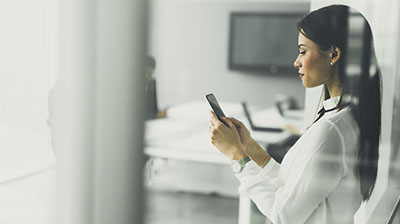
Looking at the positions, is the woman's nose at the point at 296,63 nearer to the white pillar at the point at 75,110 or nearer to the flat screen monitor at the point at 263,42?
the flat screen monitor at the point at 263,42

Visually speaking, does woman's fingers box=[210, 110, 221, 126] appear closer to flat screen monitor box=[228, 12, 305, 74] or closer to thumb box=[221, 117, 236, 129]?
thumb box=[221, 117, 236, 129]

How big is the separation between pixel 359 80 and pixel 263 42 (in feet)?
0.78

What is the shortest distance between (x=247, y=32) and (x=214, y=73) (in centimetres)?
13

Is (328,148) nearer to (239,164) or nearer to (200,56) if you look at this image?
(239,164)

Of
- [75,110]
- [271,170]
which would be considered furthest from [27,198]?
[271,170]

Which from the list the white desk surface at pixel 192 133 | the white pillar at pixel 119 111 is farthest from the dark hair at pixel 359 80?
the white pillar at pixel 119 111

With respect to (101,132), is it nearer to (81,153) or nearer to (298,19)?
(81,153)

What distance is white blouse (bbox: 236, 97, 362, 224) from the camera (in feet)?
3.32

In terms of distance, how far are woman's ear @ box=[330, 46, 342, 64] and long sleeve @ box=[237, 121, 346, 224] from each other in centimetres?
14

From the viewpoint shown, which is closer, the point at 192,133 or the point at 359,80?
the point at 359,80

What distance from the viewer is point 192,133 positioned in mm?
1164

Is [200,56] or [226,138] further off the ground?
[200,56]

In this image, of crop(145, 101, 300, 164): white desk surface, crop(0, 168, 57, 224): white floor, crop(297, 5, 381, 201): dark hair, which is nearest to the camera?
crop(297, 5, 381, 201): dark hair

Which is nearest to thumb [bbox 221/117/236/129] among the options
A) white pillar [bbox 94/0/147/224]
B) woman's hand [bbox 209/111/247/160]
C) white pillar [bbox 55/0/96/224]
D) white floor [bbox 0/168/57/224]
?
woman's hand [bbox 209/111/247/160]
